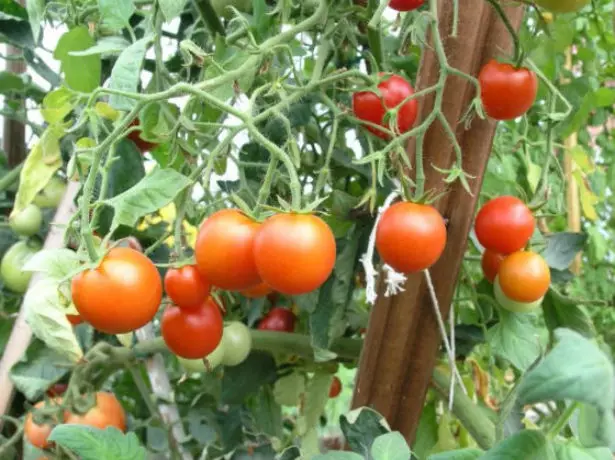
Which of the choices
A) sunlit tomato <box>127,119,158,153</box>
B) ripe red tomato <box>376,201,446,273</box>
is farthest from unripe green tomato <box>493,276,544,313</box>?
sunlit tomato <box>127,119,158,153</box>

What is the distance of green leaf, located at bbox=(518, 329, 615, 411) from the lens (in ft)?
0.96

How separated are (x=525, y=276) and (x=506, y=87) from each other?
0.19 meters

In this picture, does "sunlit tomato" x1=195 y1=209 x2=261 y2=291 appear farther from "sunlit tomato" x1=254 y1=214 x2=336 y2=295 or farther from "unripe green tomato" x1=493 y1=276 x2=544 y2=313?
"unripe green tomato" x1=493 y1=276 x2=544 y2=313

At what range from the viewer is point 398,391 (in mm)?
781

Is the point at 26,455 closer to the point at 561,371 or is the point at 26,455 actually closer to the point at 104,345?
the point at 104,345

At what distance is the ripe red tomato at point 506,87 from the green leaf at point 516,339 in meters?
0.28

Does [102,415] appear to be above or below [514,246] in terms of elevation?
below

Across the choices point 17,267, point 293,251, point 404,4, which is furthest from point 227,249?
point 17,267

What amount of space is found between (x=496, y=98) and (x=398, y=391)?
0.34 metres

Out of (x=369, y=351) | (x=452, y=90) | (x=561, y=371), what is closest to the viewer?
(x=561, y=371)

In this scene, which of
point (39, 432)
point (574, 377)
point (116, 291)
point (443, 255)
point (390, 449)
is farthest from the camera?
point (39, 432)

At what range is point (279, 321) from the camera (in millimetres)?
966

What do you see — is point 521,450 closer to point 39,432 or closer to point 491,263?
point 491,263

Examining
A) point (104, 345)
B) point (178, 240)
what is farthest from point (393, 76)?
point (104, 345)
